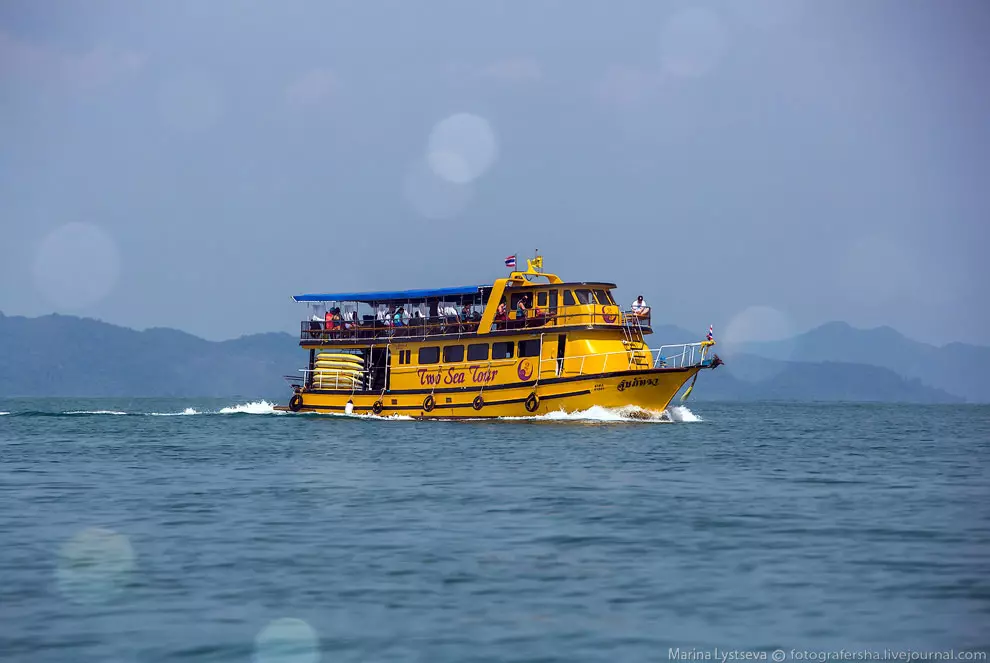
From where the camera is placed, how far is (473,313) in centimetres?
4753

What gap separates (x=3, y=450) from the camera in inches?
1443

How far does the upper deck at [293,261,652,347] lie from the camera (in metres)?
44.4

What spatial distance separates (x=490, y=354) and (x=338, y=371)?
28.5 ft

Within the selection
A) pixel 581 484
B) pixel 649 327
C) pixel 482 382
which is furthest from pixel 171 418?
pixel 581 484

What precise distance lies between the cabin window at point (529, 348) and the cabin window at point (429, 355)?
435 cm

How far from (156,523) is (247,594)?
6.25m

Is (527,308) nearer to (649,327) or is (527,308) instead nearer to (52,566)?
(649,327)

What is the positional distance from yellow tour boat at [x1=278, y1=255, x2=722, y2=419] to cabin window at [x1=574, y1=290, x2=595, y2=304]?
1.9 inches

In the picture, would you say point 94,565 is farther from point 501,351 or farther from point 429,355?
point 429,355

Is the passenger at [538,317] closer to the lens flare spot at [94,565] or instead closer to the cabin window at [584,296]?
the cabin window at [584,296]

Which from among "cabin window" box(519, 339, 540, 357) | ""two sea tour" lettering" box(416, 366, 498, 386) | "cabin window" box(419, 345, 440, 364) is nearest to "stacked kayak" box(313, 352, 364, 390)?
""two sea tour" lettering" box(416, 366, 498, 386)

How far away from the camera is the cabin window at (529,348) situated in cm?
4459

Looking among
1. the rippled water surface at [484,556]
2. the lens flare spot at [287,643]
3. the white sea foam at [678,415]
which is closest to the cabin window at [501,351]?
the white sea foam at [678,415]

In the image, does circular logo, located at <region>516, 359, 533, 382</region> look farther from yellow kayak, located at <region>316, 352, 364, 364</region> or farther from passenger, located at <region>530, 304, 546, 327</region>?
yellow kayak, located at <region>316, 352, 364, 364</region>
